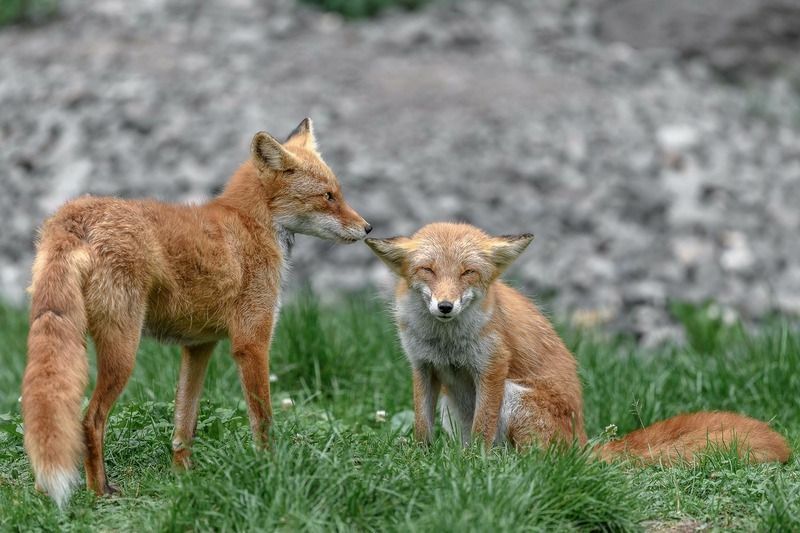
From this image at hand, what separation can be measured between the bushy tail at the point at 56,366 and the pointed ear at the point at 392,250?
5.25 ft

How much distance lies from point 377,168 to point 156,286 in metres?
7.27

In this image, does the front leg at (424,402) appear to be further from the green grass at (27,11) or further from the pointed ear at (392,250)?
the green grass at (27,11)

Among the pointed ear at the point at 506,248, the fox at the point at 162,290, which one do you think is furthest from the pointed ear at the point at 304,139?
the pointed ear at the point at 506,248

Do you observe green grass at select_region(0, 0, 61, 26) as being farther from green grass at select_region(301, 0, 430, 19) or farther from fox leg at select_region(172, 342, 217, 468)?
fox leg at select_region(172, 342, 217, 468)

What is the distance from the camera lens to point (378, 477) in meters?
4.98

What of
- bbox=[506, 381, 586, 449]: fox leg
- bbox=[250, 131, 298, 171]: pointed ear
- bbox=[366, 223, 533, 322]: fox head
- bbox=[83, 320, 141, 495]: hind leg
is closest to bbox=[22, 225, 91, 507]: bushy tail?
bbox=[83, 320, 141, 495]: hind leg

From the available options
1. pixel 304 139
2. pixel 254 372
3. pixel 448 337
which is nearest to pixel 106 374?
pixel 254 372

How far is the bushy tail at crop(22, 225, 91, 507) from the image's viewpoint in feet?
15.3

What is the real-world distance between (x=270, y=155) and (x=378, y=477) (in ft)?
6.54

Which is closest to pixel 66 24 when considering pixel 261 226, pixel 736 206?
pixel 736 206

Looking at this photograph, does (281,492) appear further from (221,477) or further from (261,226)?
(261,226)

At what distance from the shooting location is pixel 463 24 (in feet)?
49.4

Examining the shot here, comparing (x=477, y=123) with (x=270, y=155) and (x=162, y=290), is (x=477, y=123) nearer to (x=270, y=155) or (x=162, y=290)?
(x=270, y=155)

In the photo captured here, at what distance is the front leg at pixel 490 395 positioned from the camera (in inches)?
236
